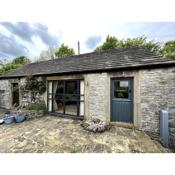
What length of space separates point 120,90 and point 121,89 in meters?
0.07

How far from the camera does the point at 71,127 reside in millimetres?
5938

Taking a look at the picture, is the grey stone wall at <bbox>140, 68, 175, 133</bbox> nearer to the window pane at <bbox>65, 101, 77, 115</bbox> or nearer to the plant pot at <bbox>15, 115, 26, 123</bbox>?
the window pane at <bbox>65, 101, 77, 115</bbox>

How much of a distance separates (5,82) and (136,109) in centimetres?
1171

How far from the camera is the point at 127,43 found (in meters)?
20.3

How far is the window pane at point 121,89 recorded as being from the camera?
6011 mm

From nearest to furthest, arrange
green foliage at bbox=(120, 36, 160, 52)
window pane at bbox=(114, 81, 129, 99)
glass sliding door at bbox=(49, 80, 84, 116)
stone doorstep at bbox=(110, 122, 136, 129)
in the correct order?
stone doorstep at bbox=(110, 122, 136, 129) → window pane at bbox=(114, 81, 129, 99) → glass sliding door at bbox=(49, 80, 84, 116) → green foliage at bbox=(120, 36, 160, 52)

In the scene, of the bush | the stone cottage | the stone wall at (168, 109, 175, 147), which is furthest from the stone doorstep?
the bush

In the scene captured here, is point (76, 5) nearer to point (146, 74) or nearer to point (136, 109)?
point (146, 74)

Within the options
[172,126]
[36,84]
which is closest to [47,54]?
[36,84]

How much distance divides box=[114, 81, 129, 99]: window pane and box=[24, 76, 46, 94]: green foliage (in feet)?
16.6

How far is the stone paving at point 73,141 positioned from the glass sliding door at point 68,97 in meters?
1.74

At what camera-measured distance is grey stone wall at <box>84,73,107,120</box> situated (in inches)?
251

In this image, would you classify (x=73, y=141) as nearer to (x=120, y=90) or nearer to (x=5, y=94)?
(x=120, y=90)
